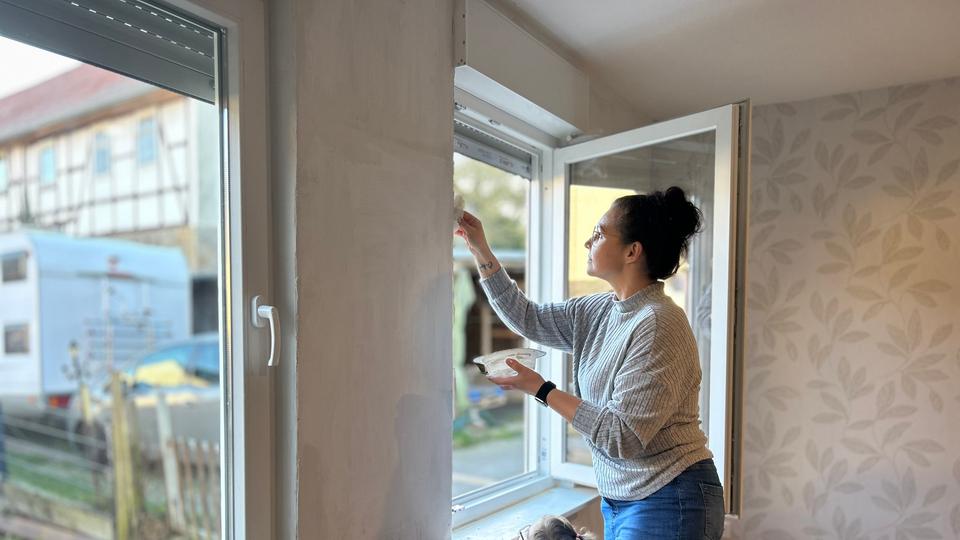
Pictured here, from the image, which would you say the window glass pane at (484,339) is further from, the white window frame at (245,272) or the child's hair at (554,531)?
the white window frame at (245,272)

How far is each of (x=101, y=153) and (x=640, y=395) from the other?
2005 millimetres

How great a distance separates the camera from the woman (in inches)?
45.2

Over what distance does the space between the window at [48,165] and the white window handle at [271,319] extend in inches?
29.0

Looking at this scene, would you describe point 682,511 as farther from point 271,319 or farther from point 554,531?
point 271,319

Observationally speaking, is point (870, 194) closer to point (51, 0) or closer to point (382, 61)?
point (382, 61)

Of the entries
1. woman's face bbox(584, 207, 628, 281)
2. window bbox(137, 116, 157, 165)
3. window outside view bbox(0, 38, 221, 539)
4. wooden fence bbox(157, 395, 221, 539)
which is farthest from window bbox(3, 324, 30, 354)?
woman's face bbox(584, 207, 628, 281)

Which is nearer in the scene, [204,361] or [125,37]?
[125,37]

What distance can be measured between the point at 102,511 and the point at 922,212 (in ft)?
9.54

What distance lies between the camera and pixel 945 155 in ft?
7.03

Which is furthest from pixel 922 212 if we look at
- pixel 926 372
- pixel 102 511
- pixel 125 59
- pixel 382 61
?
pixel 102 511

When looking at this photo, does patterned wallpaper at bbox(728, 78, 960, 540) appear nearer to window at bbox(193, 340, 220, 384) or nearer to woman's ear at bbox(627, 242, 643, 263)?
woman's ear at bbox(627, 242, 643, 263)

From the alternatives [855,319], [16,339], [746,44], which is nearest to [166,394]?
[16,339]

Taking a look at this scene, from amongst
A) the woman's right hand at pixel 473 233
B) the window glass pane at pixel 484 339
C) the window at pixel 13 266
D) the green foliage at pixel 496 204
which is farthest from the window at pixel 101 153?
the green foliage at pixel 496 204

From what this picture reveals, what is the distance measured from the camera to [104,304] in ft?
8.07
